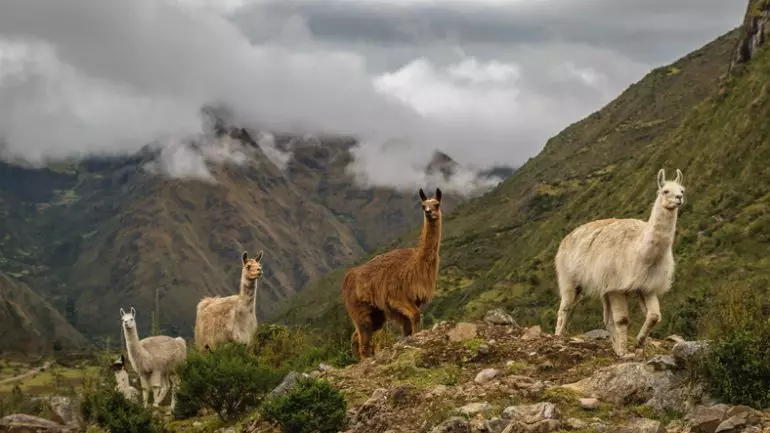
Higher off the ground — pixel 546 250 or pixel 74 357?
pixel 546 250

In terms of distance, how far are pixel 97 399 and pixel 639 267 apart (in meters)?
12.9

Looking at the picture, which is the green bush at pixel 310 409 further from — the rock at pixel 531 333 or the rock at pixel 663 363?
the rock at pixel 663 363

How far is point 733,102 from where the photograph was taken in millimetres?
77375

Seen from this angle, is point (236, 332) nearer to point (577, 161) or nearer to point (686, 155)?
point (686, 155)

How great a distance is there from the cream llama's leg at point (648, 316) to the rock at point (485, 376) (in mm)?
2612

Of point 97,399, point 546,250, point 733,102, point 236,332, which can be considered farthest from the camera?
point 546,250

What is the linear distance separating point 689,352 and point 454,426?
3768 millimetres

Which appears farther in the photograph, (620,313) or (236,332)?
Result: (236,332)

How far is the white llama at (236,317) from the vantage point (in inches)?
936

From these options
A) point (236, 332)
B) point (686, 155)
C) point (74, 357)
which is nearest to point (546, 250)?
point (686, 155)

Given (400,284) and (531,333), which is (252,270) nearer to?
(400,284)

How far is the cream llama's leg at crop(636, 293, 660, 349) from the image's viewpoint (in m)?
14.7

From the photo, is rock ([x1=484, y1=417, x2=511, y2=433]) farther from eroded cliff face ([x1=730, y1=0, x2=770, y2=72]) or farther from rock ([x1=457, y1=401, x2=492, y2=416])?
eroded cliff face ([x1=730, y1=0, x2=770, y2=72])

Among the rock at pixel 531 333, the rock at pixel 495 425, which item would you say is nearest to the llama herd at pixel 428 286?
the rock at pixel 531 333
